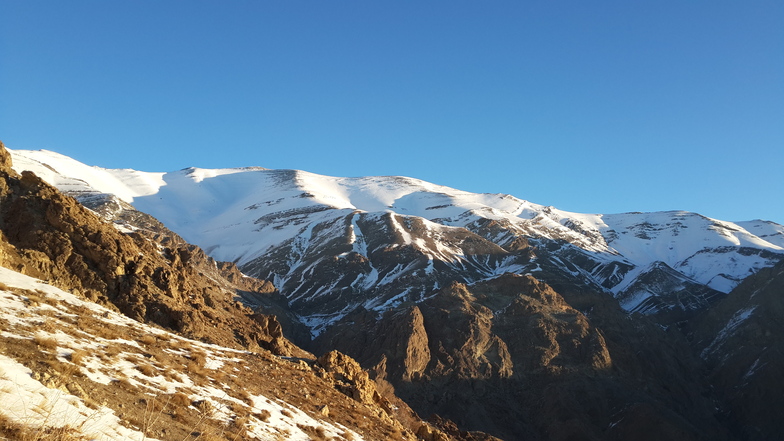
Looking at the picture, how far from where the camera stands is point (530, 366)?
74938 mm

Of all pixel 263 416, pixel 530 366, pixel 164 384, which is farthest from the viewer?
pixel 530 366

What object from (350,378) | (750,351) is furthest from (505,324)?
(350,378)

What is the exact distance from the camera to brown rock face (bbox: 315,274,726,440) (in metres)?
65.5

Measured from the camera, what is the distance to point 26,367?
429 inches

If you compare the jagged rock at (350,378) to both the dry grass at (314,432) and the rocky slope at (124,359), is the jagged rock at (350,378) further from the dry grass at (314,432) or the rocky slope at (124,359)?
the dry grass at (314,432)

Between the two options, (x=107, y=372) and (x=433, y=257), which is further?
(x=433, y=257)

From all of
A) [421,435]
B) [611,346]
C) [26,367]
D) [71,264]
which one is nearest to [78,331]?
[26,367]

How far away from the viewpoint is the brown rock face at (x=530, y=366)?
6550cm

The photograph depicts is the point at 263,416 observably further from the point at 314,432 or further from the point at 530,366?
the point at 530,366

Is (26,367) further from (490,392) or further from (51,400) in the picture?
(490,392)

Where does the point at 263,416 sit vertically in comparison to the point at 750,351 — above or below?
above

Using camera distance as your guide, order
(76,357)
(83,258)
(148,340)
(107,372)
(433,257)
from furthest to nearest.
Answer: (433,257)
(83,258)
(148,340)
(107,372)
(76,357)

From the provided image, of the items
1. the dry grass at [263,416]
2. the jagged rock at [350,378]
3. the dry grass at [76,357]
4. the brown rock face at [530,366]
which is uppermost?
the dry grass at [76,357]

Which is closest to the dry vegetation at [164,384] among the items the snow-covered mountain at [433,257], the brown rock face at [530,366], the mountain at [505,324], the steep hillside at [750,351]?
the mountain at [505,324]
